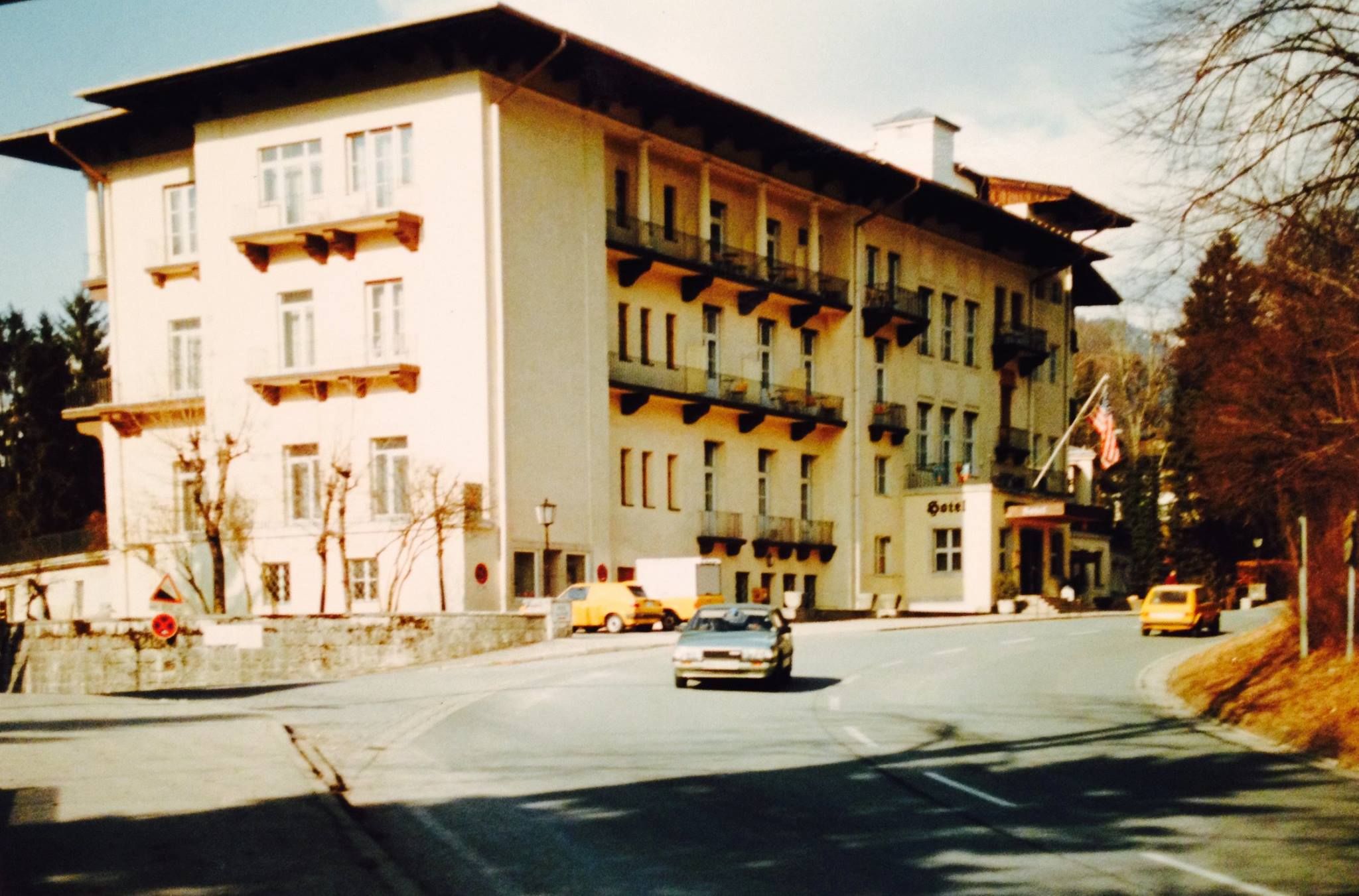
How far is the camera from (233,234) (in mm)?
47625

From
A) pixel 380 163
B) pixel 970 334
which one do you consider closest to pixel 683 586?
pixel 380 163

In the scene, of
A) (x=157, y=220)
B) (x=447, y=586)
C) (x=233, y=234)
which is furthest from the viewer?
(x=157, y=220)

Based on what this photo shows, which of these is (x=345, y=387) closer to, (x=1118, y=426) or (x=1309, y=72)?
(x=1309, y=72)

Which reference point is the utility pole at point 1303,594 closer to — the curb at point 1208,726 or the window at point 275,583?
the curb at point 1208,726

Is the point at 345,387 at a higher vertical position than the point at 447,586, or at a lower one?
higher

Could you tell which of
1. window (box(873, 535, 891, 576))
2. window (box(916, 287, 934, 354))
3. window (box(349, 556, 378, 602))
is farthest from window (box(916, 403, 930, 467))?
window (box(349, 556, 378, 602))

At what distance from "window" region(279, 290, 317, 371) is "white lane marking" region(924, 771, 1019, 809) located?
116ft

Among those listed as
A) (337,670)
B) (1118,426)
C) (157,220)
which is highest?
(157,220)

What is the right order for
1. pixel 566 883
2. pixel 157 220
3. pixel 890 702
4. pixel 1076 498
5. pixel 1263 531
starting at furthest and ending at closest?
1. pixel 1076 498
2. pixel 1263 531
3. pixel 157 220
4. pixel 890 702
5. pixel 566 883

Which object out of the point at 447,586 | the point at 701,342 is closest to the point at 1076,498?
the point at 701,342

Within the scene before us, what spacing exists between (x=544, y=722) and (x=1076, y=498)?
216ft

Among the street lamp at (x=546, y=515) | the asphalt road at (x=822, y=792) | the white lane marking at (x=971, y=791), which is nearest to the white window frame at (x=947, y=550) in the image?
the street lamp at (x=546, y=515)

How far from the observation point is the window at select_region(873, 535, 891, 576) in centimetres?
6222

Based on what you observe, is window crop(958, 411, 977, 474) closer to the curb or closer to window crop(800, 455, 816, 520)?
window crop(800, 455, 816, 520)
